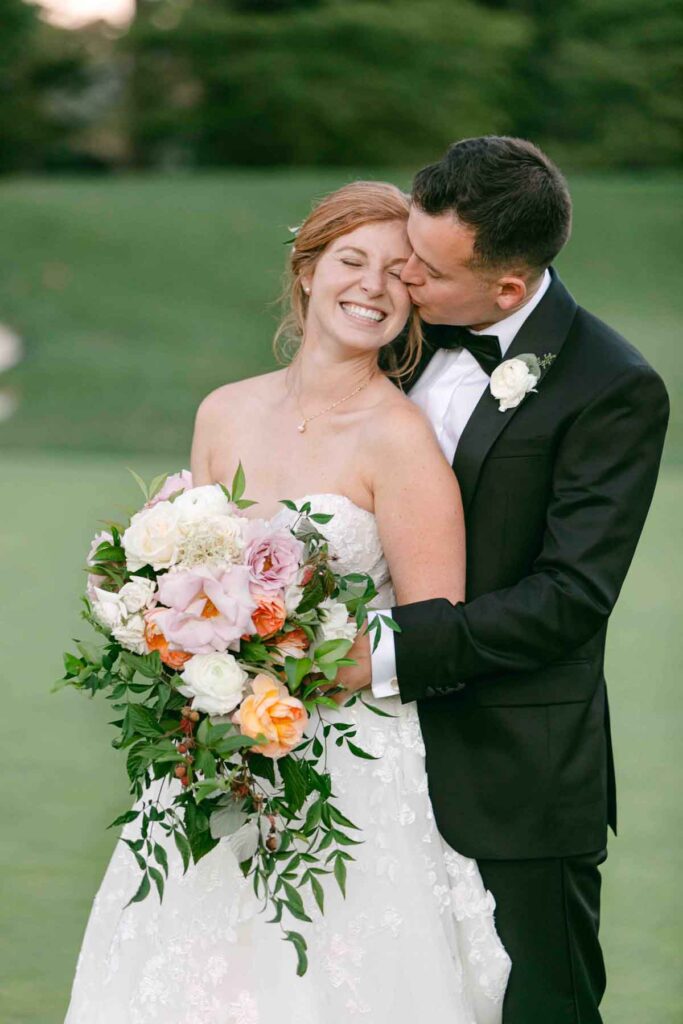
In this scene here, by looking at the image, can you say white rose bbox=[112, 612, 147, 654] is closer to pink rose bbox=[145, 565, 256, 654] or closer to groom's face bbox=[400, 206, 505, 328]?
pink rose bbox=[145, 565, 256, 654]

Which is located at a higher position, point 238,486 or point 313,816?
point 238,486

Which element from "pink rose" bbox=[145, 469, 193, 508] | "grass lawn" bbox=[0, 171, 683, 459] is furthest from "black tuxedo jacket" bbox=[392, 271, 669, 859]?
"grass lawn" bbox=[0, 171, 683, 459]

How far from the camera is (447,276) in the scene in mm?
3289

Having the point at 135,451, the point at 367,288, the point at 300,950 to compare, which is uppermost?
the point at 367,288

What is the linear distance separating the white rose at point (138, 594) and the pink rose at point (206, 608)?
0.06 metres

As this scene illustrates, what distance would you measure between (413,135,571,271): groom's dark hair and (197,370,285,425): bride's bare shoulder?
0.66 m

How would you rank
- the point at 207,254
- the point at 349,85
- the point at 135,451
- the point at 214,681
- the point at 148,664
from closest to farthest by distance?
the point at 214,681, the point at 148,664, the point at 135,451, the point at 207,254, the point at 349,85

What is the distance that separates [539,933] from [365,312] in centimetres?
144

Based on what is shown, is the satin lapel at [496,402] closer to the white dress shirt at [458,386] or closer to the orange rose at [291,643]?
the white dress shirt at [458,386]

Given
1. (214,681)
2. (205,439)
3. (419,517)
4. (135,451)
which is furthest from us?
(135,451)

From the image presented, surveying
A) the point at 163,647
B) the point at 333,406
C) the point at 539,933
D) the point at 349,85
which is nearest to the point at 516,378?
the point at 333,406

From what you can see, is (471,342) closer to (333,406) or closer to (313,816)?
(333,406)

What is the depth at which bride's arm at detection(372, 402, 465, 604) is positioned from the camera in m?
3.23

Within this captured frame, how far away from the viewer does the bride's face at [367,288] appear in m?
3.40
